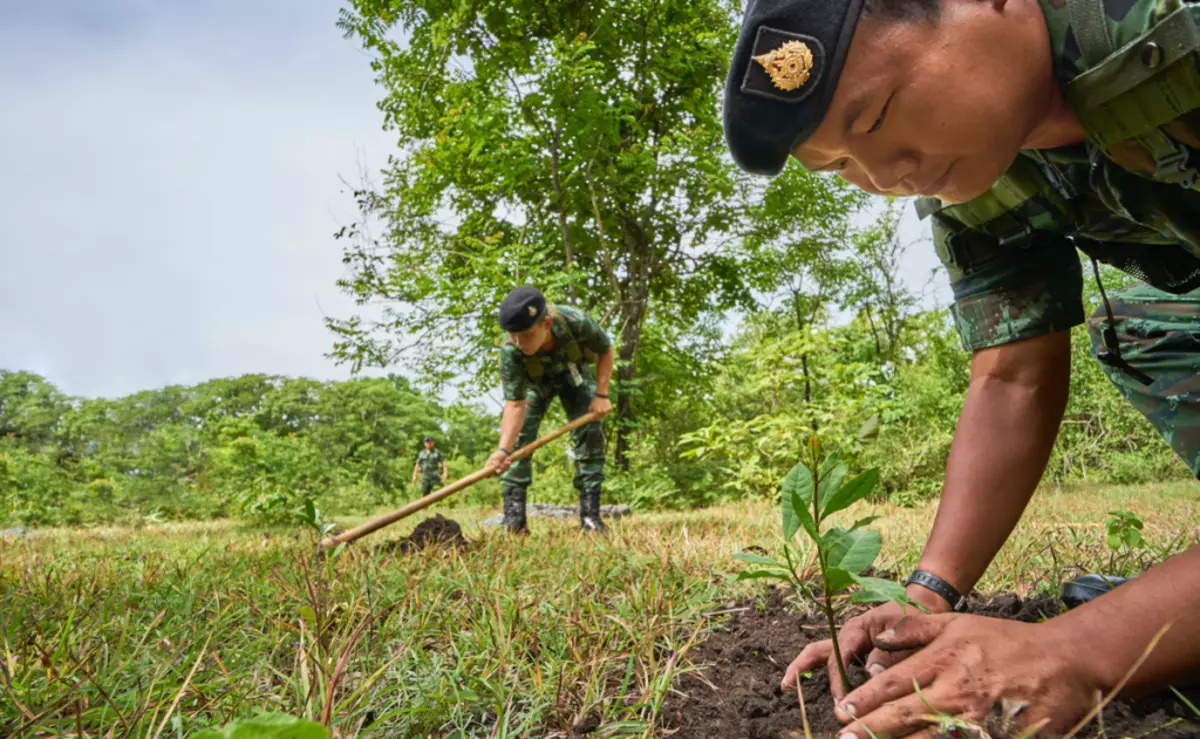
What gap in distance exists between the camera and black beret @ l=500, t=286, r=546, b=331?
486 cm

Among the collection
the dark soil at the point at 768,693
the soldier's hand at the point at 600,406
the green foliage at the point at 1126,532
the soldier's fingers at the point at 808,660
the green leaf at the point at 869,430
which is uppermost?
the soldier's hand at the point at 600,406

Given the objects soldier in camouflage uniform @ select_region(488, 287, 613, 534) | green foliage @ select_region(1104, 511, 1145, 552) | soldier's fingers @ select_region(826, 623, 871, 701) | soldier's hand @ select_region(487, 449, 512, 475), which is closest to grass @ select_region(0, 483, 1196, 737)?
green foliage @ select_region(1104, 511, 1145, 552)

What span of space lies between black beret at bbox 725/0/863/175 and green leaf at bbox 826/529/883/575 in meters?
0.69

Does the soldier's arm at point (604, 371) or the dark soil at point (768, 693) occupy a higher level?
the soldier's arm at point (604, 371)

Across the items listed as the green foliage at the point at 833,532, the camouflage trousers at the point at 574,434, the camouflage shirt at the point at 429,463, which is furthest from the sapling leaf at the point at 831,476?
the camouflage shirt at the point at 429,463

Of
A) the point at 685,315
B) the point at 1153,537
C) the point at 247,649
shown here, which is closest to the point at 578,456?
the point at 1153,537

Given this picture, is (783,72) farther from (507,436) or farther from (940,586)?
(507,436)

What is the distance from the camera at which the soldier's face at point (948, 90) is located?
1.07 m

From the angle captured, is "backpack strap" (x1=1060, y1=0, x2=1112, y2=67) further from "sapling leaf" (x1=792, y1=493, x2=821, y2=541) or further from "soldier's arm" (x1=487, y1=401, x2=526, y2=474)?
"soldier's arm" (x1=487, y1=401, x2=526, y2=474)

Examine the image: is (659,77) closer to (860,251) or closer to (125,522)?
(860,251)

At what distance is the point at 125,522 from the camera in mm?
10234

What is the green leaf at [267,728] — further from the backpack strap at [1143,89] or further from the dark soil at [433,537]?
the dark soil at [433,537]

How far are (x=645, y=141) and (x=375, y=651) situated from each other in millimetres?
11880

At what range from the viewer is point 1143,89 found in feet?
3.34
